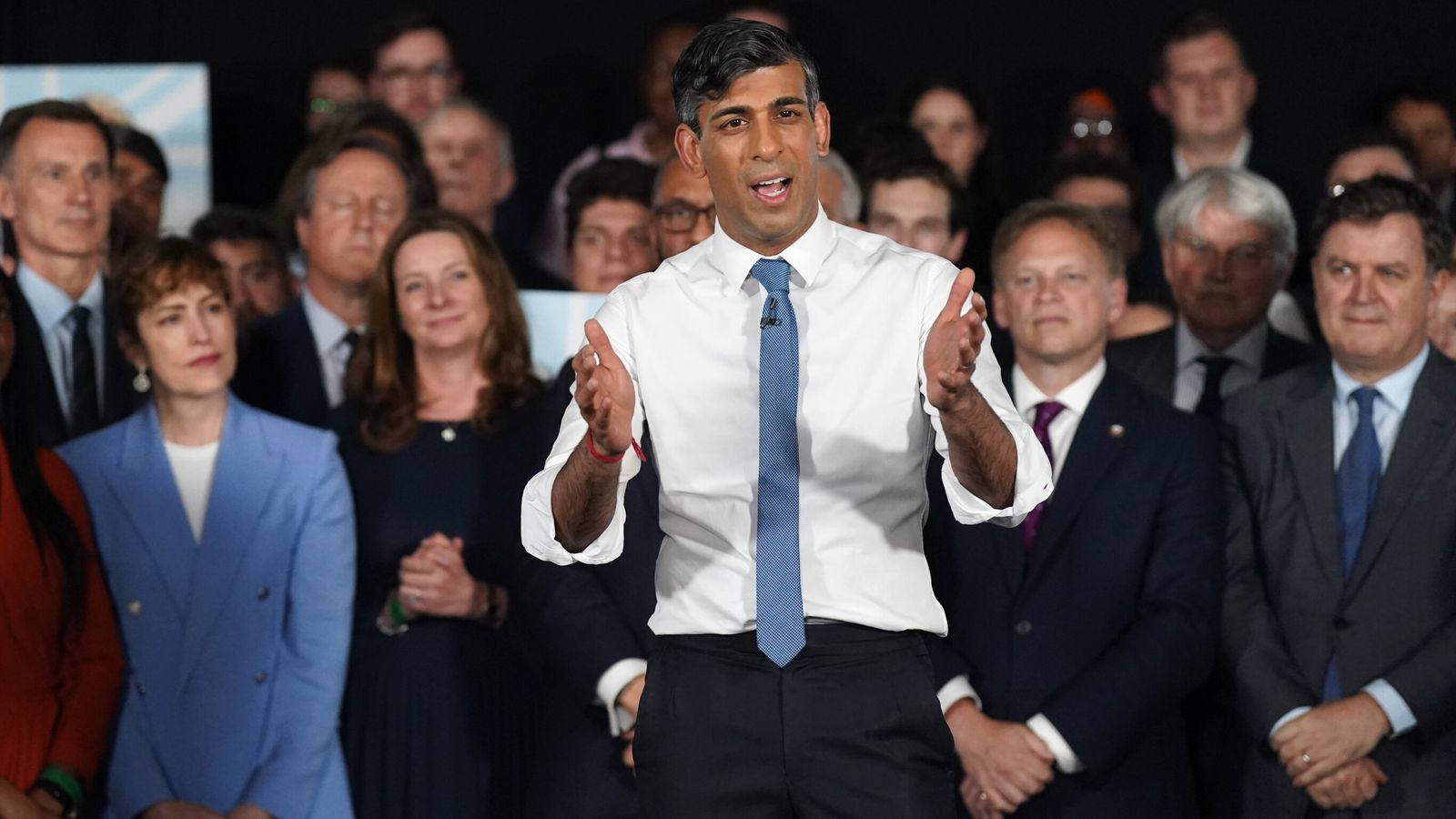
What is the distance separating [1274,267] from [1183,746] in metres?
1.40

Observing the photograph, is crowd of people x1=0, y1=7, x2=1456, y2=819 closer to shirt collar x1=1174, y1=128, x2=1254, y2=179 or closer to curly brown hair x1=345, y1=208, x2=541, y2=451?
curly brown hair x1=345, y1=208, x2=541, y2=451

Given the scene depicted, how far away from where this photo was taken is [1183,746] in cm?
355

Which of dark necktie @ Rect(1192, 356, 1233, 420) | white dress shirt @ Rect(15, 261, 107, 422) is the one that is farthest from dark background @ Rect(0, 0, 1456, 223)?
white dress shirt @ Rect(15, 261, 107, 422)

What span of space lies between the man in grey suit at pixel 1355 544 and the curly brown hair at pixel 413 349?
1510mm

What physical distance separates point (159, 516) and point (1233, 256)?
252 centimetres

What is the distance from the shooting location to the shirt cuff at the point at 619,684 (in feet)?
10.8

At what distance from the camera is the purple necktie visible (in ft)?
11.6

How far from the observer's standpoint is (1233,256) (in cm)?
444

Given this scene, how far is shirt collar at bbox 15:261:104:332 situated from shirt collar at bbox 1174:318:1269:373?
2.48 metres

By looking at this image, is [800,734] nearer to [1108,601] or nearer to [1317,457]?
[1108,601]

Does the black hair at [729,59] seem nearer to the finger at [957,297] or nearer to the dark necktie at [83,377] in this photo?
the finger at [957,297]

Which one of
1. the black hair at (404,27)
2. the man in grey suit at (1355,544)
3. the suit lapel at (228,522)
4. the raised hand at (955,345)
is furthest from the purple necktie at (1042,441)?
the black hair at (404,27)

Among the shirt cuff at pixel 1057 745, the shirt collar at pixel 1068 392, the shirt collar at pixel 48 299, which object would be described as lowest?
the shirt cuff at pixel 1057 745

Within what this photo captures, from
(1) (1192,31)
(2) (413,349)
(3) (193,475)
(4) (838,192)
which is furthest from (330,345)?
(1) (1192,31)
